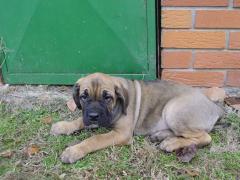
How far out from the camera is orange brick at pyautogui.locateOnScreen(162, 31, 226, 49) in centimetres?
474

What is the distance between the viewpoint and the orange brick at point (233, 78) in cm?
495

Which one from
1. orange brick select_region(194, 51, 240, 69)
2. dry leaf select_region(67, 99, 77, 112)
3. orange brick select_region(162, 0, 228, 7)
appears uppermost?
orange brick select_region(162, 0, 228, 7)

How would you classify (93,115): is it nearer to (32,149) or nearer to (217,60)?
(32,149)

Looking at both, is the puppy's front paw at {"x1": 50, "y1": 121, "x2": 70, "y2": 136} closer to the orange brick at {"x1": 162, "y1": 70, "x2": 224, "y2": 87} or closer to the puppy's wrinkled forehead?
the puppy's wrinkled forehead

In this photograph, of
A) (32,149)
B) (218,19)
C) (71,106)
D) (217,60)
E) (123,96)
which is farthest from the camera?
(71,106)

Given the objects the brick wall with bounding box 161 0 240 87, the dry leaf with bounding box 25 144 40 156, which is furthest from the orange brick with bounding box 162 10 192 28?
the dry leaf with bounding box 25 144 40 156

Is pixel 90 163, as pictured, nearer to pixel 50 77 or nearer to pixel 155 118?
pixel 155 118

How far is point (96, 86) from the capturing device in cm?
406

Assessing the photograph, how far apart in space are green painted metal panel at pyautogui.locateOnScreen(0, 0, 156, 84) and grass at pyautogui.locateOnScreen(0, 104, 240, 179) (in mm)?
855

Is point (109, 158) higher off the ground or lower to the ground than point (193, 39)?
lower

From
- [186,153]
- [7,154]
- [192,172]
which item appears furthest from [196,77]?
[7,154]

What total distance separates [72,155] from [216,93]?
180 centimetres

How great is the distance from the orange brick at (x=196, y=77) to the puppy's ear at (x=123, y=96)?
0.90 metres

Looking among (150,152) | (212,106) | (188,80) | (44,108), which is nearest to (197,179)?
(150,152)
